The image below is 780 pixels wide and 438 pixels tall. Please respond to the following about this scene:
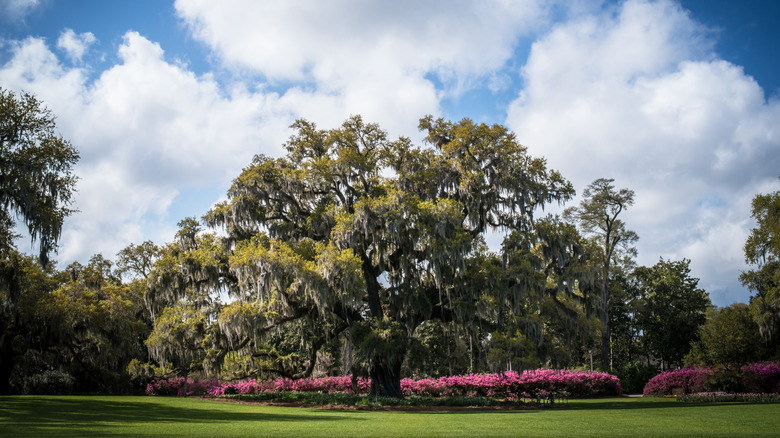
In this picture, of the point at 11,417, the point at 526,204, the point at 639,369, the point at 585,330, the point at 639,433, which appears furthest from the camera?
the point at 639,369

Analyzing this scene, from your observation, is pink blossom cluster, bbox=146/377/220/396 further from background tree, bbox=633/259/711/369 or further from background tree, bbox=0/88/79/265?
background tree, bbox=633/259/711/369

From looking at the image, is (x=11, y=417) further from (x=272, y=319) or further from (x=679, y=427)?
(x=679, y=427)

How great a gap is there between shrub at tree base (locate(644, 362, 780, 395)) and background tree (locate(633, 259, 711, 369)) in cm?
1160

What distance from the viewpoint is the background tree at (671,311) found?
3900cm

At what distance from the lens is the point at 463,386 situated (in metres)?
23.9

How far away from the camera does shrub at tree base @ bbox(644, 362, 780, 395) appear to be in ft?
71.4

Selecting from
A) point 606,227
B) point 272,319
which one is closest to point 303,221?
point 272,319

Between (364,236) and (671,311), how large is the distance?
29699 mm

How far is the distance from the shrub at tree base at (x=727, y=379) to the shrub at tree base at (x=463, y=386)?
3103 mm

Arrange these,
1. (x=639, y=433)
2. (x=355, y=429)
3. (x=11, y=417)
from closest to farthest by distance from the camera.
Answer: (x=639, y=433), (x=355, y=429), (x=11, y=417)

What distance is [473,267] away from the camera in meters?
22.1

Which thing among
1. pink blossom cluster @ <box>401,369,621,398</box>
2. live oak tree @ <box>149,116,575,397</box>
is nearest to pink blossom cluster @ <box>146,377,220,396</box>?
live oak tree @ <box>149,116,575,397</box>

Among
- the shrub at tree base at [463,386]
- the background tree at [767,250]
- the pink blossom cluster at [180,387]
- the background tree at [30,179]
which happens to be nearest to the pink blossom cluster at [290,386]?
the shrub at tree base at [463,386]

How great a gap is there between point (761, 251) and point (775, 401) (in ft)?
23.9
